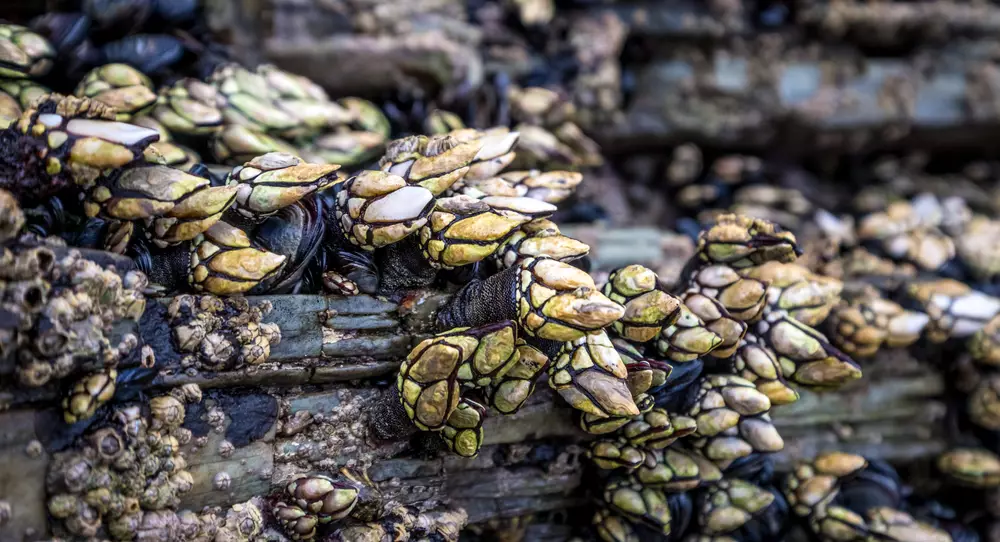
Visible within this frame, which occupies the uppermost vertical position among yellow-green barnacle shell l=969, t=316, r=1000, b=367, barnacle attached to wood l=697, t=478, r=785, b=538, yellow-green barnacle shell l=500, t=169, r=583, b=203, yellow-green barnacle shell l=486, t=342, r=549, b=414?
yellow-green barnacle shell l=500, t=169, r=583, b=203

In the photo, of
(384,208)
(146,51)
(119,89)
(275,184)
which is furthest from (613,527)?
(146,51)

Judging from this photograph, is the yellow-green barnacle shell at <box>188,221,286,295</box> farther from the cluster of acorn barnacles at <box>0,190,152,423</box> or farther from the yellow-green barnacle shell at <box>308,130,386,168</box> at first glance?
the yellow-green barnacle shell at <box>308,130,386,168</box>

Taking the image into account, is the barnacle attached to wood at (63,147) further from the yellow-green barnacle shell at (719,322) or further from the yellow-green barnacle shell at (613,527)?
the yellow-green barnacle shell at (613,527)

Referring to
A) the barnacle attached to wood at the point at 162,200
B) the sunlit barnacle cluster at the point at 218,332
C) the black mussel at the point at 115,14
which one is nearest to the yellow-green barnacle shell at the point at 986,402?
the sunlit barnacle cluster at the point at 218,332

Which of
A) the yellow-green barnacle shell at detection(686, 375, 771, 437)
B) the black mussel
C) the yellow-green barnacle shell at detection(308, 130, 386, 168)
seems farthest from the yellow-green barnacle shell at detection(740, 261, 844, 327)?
the black mussel

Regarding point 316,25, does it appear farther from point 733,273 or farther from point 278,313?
point 733,273

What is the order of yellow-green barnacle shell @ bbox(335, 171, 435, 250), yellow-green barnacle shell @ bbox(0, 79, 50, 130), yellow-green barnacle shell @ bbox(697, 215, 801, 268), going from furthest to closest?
yellow-green barnacle shell @ bbox(697, 215, 801, 268)
yellow-green barnacle shell @ bbox(0, 79, 50, 130)
yellow-green barnacle shell @ bbox(335, 171, 435, 250)
